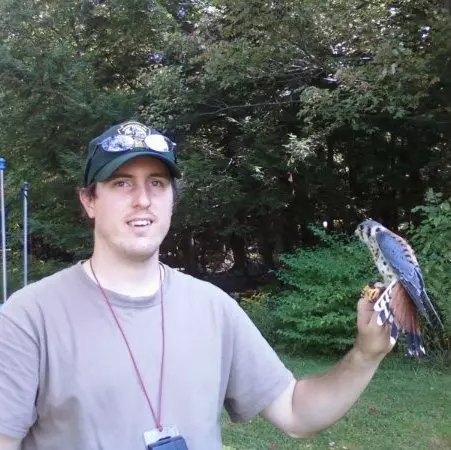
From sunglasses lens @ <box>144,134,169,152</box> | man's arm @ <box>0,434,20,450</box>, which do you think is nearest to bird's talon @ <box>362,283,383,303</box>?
sunglasses lens @ <box>144,134,169,152</box>

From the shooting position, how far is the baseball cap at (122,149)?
1.59 m

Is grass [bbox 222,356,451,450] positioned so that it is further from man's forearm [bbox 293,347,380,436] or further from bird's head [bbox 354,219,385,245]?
bird's head [bbox 354,219,385,245]

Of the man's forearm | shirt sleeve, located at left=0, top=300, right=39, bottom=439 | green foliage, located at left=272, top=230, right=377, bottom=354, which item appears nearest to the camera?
shirt sleeve, located at left=0, top=300, right=39, bottom=439

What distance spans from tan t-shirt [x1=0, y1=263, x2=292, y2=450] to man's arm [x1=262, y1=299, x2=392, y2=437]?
189 millimetres

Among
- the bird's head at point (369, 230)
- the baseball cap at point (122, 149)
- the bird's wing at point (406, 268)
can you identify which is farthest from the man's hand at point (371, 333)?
the baseball cap at point (122, 149)

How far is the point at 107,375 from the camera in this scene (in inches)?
57.4

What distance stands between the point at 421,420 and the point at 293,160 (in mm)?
5351

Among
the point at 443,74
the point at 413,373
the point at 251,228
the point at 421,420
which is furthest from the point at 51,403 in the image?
the point at 251,228

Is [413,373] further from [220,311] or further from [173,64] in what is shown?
[173,64]

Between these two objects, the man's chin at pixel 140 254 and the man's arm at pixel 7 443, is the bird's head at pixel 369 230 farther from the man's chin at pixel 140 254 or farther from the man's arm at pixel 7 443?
the man's arm at pixel 7 443

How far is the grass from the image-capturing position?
450cm

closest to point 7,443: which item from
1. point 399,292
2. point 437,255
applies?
point 399,292

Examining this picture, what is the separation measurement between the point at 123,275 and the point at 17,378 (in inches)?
14.1

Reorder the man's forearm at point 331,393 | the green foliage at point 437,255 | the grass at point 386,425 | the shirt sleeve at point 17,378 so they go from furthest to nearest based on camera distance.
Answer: the green foliage at point 437,255
the grass at point 386,425
the man's forearm at point 331,393
the shirt sleeve at point 17,378
